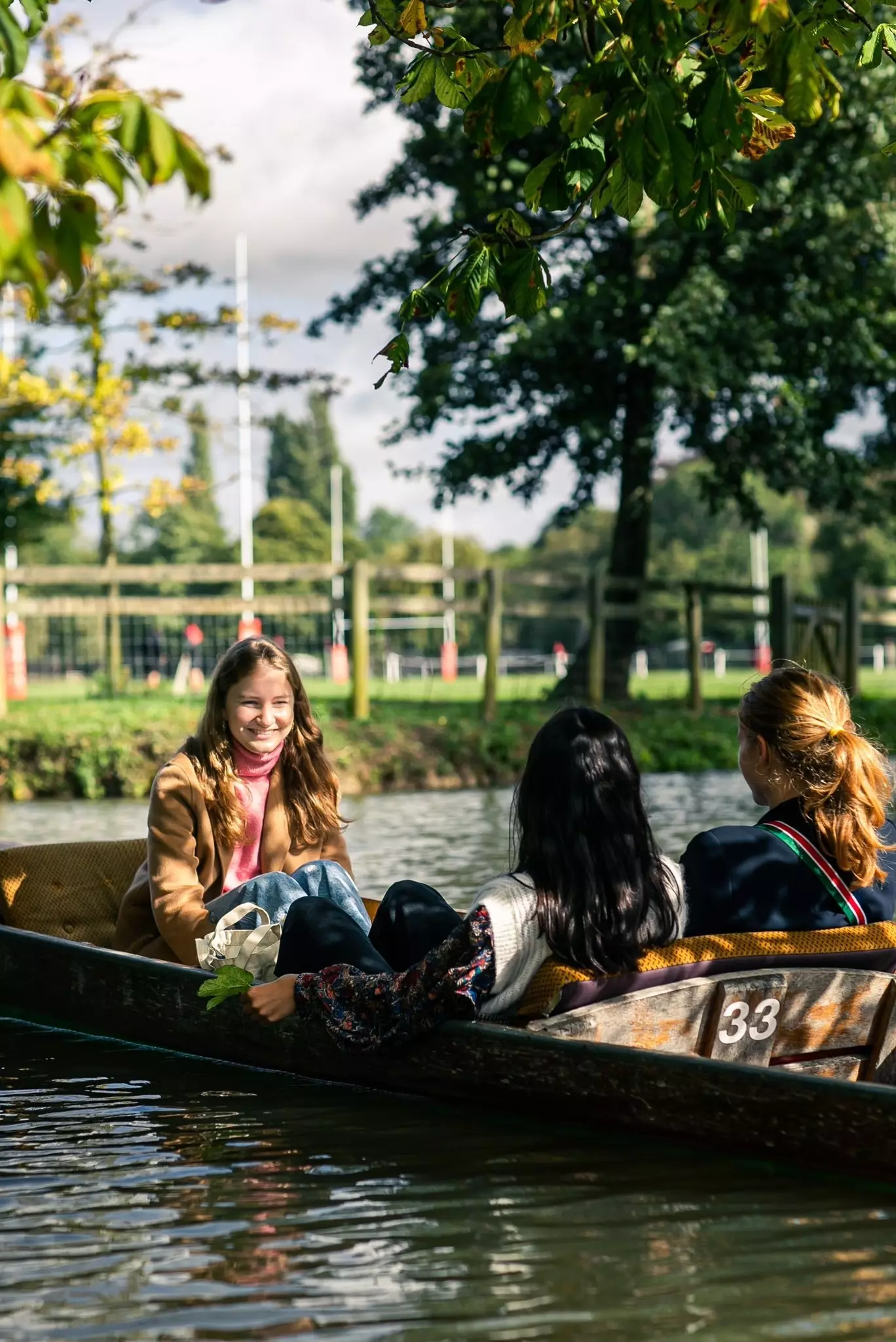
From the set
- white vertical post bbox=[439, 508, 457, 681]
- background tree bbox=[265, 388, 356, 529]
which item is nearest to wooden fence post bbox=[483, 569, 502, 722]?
white vertical post bbox=[439, 508, 457, 681]

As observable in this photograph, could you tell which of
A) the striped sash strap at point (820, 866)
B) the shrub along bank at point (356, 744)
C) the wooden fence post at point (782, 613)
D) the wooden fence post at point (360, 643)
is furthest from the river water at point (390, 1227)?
the wooden fence post at point (782, 613)

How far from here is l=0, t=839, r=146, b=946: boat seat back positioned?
22.9 feet

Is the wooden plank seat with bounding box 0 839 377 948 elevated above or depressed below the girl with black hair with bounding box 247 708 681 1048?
below

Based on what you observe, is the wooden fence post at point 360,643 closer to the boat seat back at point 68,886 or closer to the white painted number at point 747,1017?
the boat seat back at point 68,886

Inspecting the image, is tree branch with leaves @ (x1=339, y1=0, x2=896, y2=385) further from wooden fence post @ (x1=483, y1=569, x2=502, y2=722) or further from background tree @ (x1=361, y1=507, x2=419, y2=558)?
background tree @ (x1=361, y1=507, x2=419, y2=558)

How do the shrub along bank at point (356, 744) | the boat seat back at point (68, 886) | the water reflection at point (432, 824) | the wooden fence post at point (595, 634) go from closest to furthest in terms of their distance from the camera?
1. the boat seat back at point (68, 886)
2. the water reflection at point (432, 824)
3. the shrub along bank at point (356, 744)
4. the wooden fence post at point (595, 634)

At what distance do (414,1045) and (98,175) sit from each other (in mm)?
2717

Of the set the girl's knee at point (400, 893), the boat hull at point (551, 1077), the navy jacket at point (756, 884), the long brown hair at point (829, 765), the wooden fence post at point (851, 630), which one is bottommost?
the boat hull at point (551, 1077)

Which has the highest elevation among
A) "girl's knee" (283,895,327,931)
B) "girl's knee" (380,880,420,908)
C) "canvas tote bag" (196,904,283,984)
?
"girl's knee" (380,880,420,908)

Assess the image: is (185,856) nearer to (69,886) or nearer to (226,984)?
(226,984)

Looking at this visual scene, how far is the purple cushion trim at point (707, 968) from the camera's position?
4391 mm

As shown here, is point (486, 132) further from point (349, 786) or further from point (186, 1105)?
point (349, 786)

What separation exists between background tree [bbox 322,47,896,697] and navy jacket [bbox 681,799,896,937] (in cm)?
1561

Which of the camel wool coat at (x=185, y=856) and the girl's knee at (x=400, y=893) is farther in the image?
the camel wool coat at (x=185, y=856)
